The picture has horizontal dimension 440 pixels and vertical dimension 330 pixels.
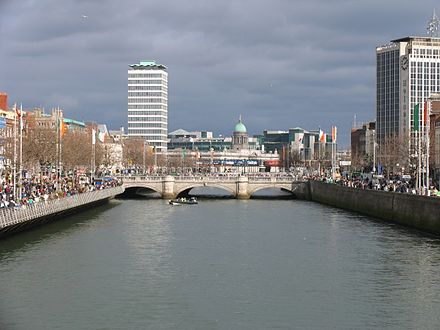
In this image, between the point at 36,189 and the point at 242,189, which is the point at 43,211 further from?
Result: the point at 242,189

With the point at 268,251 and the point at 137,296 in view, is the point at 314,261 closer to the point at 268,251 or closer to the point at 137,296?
the point at 268,251

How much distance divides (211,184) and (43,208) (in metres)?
57.3

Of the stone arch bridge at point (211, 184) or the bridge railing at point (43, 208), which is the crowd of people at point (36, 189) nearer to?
the bridge railing at point (43, 208)

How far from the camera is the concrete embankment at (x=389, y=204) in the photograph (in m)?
62.2

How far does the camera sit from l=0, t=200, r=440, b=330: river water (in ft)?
111

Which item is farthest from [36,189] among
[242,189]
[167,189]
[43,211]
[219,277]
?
[219,277]

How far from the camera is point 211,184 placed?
120 m

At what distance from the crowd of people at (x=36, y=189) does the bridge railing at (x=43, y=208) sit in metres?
0.76

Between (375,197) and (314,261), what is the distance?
34426mm

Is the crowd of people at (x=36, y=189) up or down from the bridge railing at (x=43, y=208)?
up

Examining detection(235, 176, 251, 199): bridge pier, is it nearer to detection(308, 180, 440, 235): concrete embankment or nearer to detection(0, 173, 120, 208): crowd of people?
detection(308, 180, 440, 235): concrete embankment

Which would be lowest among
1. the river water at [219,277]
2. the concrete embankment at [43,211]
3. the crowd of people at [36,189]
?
the river water at [219,277]

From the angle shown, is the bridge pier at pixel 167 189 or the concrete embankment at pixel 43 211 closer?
the concrete embankment at pixel 43 211

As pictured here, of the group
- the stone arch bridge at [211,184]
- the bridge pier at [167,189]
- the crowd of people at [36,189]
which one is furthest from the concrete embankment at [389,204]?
the crowd of people at [36,189]
